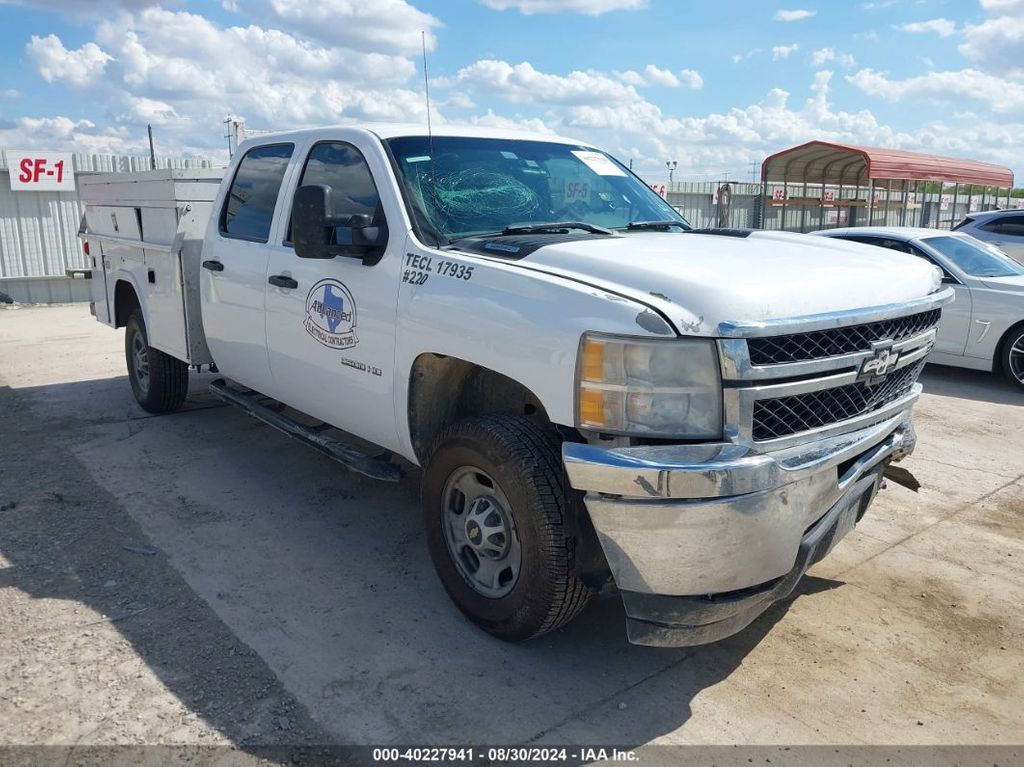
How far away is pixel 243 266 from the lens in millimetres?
5012

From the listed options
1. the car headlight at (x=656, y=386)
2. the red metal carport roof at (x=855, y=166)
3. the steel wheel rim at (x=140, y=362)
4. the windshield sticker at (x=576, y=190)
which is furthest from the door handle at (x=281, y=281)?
the red metal carport roof at (x=855, y=166)

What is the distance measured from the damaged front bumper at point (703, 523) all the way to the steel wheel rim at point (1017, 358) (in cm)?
643

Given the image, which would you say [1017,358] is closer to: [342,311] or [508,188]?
[508,188]

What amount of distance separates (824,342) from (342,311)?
2252 millimetres

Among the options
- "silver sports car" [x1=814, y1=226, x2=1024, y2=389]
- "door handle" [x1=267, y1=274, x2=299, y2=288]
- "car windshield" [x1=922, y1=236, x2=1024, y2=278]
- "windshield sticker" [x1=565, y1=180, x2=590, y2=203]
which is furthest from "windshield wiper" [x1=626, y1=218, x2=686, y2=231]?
"car windshield" [x1=922, y1=236, x2=1024, y2=278]

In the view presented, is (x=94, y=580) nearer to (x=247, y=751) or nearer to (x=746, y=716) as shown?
(x=247, y=751)

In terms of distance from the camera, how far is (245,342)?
5.17 meters

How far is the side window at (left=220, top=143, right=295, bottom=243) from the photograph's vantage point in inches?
195

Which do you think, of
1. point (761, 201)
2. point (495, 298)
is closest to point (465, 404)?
point (495, 298)

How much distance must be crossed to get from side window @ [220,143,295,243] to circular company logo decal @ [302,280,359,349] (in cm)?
76

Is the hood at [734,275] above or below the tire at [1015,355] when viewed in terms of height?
above

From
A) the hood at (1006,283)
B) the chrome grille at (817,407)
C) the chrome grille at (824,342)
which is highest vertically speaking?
the chrome grille at (824,342)

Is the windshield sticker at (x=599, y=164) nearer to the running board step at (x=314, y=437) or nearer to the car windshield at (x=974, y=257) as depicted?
the running board step at (x=314, y=437)

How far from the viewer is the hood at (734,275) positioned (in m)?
2.85
